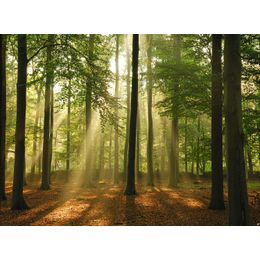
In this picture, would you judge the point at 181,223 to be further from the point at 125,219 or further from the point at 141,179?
the point at 141,179

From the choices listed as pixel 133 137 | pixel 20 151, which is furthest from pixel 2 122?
pixel 133 137

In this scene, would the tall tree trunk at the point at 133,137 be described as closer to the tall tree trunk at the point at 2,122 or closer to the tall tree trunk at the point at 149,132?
the tall tree trunk at the point at 149,132

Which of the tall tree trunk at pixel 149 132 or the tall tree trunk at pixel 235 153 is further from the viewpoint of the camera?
the tall tree trunk at pixel 149 132

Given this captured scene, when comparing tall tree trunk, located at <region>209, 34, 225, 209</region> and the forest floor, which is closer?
the forest floor

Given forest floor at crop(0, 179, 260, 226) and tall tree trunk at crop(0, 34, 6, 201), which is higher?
tall tree trunk at crop(0, 34, 6, 201)

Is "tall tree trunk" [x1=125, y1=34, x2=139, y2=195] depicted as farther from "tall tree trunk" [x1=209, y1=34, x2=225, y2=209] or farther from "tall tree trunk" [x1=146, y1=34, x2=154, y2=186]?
"tall tree trunk" [x1=146, y1=34, x2=154, y2=186]

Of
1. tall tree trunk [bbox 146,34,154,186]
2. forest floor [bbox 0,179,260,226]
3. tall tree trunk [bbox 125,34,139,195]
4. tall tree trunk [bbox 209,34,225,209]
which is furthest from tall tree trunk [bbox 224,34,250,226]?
tall tree trunk [bbox 146,34,154,186]

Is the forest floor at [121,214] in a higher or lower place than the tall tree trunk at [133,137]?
lower

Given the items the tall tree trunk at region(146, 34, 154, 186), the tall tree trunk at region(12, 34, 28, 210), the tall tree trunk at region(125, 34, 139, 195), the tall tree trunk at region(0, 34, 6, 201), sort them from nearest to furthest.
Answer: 1. the tall tree trunk at region(12, 34, 28, 210)
2. the tall tree trunk at region(0, 34, 6, 201)
3. the tall tree trunk at region(125, 34, 139, 195)
4. the tall tree trunk at region(146, 34, 154, 186)

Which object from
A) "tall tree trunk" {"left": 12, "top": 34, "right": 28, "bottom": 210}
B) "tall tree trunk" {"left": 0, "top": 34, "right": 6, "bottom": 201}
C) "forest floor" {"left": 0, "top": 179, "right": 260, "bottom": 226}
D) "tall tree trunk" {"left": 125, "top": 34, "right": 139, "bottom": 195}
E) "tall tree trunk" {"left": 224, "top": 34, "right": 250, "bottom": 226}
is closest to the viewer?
"tall tree trunk" {"left": 224, "top": 34, "right": 250, "bottom": 226}

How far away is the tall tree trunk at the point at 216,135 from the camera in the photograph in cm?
1066

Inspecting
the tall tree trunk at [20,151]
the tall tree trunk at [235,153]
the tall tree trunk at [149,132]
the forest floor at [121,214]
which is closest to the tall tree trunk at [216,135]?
the forest floor at [121,214]

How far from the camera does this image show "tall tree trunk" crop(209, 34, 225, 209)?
420 inches
